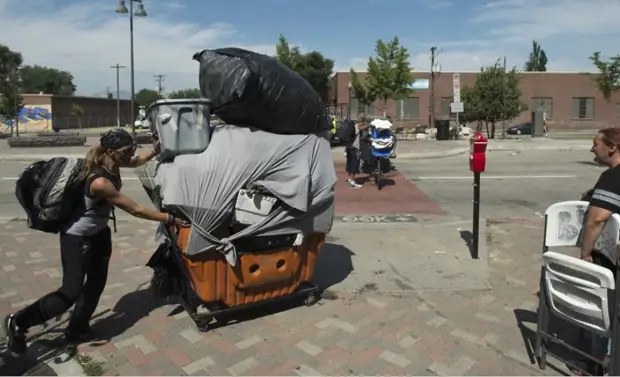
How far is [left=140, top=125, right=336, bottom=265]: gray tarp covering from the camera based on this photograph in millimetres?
3703

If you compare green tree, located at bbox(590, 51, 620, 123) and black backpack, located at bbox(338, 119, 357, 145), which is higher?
green tree, located at bbox(590, 51, 620, 123)

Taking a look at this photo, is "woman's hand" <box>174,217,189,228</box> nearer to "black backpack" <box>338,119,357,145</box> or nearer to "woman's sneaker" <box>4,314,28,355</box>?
"woman's sneaker" <box>4,314,28,355</box>

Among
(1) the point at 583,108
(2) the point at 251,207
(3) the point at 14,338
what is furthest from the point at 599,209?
(1) the point at 583,108

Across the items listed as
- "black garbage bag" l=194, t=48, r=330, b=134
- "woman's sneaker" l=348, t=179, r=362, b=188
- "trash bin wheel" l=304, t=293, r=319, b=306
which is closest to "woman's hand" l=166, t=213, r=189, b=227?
"black garbage bag" l=194, t=48, r=330, b=134

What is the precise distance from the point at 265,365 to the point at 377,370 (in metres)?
0.75

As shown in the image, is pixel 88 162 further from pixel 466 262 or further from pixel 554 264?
pixel 466 262

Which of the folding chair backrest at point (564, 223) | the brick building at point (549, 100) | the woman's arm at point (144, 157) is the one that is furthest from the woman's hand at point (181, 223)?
the brick building at point (549, 100)

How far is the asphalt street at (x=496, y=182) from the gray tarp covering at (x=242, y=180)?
4.74 metres

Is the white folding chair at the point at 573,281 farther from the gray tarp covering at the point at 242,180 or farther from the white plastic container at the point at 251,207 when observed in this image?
the white plastic container at the point at 251,207

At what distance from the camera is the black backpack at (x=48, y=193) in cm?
341

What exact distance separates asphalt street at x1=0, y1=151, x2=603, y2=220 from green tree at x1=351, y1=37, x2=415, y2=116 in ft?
34.7

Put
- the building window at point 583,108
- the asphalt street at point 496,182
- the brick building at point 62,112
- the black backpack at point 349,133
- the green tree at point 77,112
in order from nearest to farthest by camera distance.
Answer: the asphalt street at point 496,182, the black backpack at point 349,133, the building window at point 583,108, the brick building at point 62,112, the green tree at point 77,112

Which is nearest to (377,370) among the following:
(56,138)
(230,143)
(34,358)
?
(230,143)

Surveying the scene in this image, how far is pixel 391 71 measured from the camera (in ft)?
91.7
